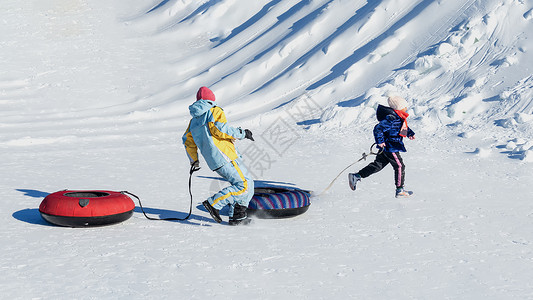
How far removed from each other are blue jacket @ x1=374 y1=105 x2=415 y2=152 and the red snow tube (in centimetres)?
305

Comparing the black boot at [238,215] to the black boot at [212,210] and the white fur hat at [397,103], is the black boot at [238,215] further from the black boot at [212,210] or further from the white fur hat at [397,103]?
the white fur hat at [397,103]

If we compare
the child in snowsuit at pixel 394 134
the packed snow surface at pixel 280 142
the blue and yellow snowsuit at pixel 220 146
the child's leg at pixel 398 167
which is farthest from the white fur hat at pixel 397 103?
the blue and yellow snowsuit at pixel 220 146

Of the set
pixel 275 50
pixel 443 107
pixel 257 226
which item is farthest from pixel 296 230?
pixel 275 50

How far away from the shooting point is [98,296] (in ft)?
12.9

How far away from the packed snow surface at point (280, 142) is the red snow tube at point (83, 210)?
123 mm

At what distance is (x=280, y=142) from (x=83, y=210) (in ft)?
19.2

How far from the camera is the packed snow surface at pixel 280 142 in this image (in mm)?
4465

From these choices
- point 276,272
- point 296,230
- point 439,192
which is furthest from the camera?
point 439,192

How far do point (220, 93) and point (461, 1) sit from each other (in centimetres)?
605

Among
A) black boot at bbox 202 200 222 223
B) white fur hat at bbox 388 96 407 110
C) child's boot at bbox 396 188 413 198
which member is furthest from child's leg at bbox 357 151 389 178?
black boot at bbox 202 200 222 223

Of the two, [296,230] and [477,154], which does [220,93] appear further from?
[296,230]

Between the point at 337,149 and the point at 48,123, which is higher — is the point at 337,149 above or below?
below

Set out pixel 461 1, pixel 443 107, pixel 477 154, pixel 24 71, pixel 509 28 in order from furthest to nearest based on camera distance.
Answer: pixel 24 71
pixel 461 1
pixel 509 28
pixel 443 107
pixel 477 154

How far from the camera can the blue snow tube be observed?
602 cm
